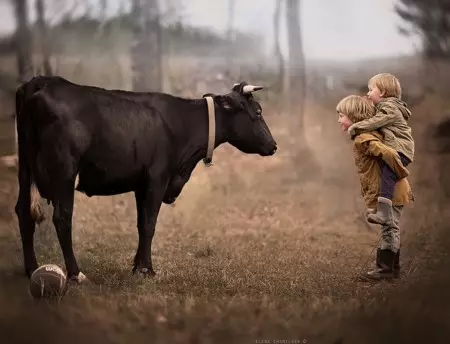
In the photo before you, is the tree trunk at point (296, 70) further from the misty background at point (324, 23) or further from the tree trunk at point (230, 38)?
the tree trunk at point (230, 38)

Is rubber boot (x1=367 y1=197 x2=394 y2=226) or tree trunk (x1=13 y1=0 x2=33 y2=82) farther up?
tree trunk (x1=13 y1=0 x2=33 y2=82)

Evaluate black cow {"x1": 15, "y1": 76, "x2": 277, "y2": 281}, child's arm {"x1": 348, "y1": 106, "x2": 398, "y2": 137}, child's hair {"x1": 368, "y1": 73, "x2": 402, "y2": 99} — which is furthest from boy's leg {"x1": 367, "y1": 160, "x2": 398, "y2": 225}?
black cow {"x1": 15, "y1": 76, "x2": 277, "y2": 281}

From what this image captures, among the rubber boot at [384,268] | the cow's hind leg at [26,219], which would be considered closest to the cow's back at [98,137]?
the cow's hind leg at [26,219]

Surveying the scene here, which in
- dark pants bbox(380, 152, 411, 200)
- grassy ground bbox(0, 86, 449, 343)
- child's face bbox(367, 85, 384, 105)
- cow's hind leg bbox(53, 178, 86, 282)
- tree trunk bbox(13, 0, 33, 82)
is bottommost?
grassy ground bbox(0, 86, 449, 343)

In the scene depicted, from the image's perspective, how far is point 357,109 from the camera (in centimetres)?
210

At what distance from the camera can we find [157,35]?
259 cm

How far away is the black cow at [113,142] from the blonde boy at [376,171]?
0.33 meters

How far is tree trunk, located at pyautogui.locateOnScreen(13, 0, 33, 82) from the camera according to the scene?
7.66ft

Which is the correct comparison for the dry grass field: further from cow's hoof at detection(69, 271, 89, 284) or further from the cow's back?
the cow's back

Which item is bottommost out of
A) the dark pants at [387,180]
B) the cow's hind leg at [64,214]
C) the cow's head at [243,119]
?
the cow's hind leg at [64,214]

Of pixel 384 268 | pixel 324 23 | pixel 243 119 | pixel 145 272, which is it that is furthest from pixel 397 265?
pixel 324 23

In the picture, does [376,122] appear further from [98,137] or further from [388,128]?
[98,137]

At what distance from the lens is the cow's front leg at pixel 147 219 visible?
84.7 inches

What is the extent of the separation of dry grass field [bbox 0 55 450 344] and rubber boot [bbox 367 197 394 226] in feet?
0.65
